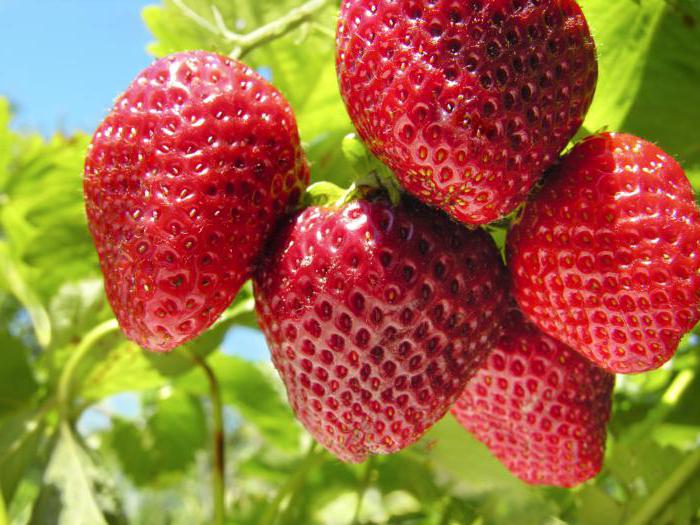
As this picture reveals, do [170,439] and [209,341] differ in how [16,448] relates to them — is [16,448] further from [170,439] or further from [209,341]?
[170,439]

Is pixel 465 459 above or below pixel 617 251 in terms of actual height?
below

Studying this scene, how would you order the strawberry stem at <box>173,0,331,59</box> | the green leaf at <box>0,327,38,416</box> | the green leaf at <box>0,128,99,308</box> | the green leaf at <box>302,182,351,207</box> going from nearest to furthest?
the green leaf at <box>302,182,351,207</box>
the strawberry stem at <box>173,0,331,59</box>
the green leaf at <box>0,128,99,308</box>
the green leaf at <box>0,327,38,416</box>

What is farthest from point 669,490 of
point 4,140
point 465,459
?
point 4,140

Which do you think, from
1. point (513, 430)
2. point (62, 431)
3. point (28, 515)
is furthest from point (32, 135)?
point (513, 430)

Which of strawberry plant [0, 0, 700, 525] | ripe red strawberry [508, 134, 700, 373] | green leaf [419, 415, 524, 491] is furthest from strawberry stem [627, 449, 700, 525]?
ripe red strawberry [508, 134, 700, 373]

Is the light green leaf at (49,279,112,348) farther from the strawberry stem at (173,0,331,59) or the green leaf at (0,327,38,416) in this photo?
the strawberry stem at (173,0,331,59)

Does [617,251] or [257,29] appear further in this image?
[257,29]
